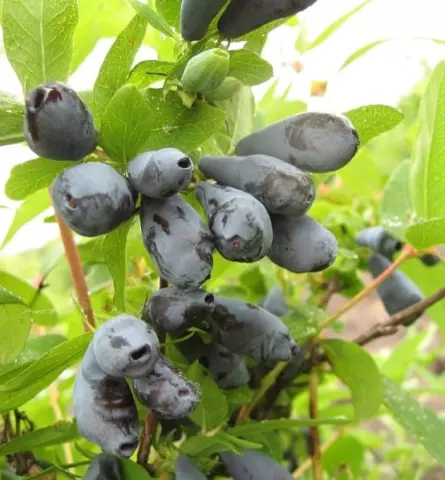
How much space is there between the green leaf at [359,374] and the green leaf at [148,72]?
261 millimetres

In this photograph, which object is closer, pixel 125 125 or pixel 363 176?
pixel 125 125

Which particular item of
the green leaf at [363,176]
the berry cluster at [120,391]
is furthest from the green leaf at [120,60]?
the green leaf at [363,176]

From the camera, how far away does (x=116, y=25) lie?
50cm

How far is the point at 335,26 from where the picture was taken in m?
0.49

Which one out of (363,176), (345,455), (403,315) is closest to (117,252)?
(403,315)

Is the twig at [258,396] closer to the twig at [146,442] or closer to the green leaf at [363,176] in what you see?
the twig at [146,442]

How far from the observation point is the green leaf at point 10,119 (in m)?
0.34

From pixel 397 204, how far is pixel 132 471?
1.10ft

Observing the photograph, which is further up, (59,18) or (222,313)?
(59,18)

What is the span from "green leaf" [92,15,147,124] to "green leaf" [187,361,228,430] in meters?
0.16

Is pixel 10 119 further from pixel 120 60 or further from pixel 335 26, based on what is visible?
pixel 335 26

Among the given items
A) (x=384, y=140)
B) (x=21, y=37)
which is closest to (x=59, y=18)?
(x=21, y=37)

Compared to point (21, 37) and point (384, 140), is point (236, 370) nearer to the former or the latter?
point (21, 37)

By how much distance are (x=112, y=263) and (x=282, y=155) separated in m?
0.10
